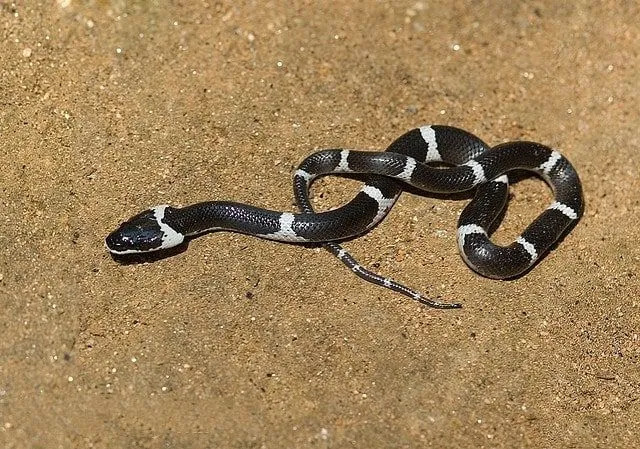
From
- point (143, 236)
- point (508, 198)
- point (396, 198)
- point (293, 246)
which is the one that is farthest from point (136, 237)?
point (508, 198)

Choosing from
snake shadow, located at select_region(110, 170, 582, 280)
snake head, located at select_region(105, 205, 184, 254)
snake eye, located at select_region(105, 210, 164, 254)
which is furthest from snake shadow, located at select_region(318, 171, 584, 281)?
snake eye, located at select_region(105, 210, 164, 254)

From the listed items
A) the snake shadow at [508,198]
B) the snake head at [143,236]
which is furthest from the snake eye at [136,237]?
the snake shadow at [508,198]

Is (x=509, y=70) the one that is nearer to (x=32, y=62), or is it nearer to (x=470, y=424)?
(x=470, y=424)

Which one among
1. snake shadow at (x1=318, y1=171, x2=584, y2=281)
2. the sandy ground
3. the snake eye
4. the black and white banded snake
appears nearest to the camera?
the sandy ground

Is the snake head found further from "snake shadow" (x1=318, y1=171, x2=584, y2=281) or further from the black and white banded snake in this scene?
"snake shadow" (x1=318, y1=171, x2=584, y2=281)

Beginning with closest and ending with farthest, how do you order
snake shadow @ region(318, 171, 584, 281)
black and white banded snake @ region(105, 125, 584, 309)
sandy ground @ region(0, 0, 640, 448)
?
sandy ground @ region(0, 0, 640, 448), black and white banded snake @ region(105, 125, 584, 309), snake shadow @ region(318, 171, 584, 281)

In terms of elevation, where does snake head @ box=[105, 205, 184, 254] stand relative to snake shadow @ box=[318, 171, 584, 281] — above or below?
above

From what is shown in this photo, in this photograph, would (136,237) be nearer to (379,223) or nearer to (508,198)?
(379,223)

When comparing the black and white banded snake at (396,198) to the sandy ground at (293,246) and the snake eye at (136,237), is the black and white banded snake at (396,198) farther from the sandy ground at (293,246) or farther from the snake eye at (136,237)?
the sandy ground at (293,246)

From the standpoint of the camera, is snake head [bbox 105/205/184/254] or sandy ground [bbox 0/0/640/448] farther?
snake head [bbox 105/205/184/254]
